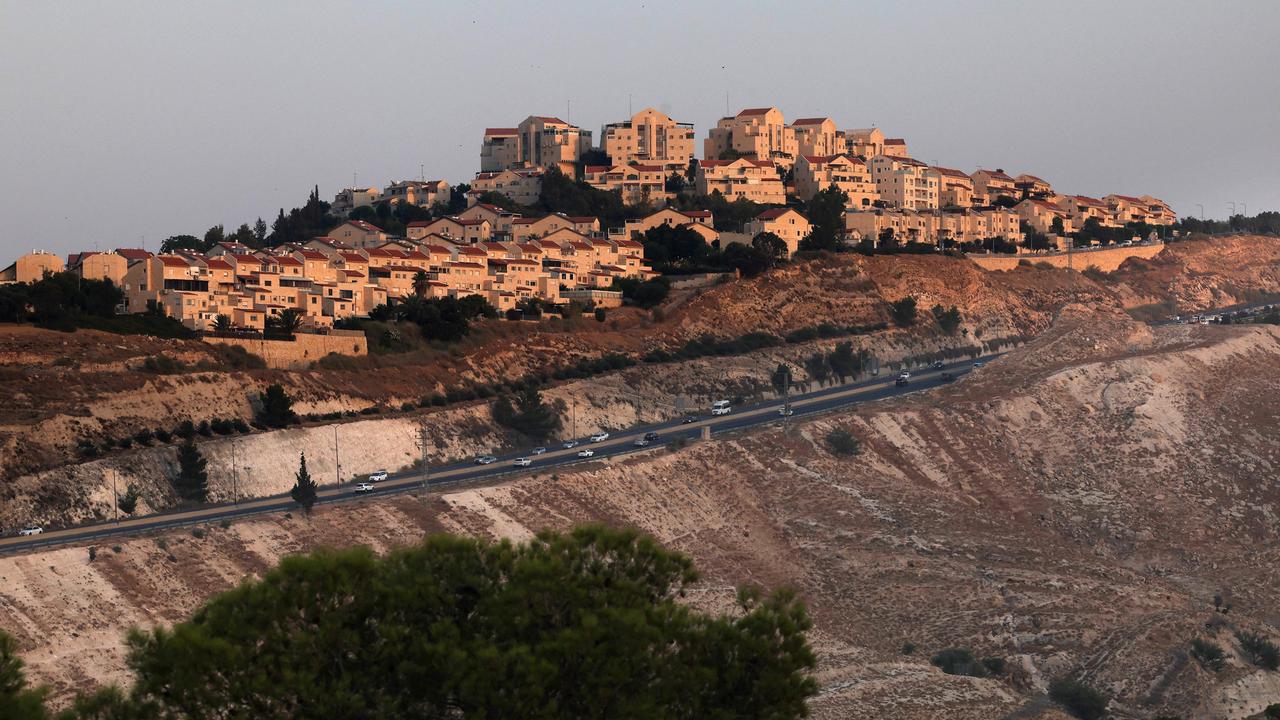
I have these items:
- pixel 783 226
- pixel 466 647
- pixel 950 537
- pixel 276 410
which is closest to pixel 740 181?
pixel 783 226

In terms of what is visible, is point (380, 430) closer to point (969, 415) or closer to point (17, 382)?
point (17, 382)

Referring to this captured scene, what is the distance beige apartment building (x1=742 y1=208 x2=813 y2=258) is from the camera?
114m

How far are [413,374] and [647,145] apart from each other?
168 ft

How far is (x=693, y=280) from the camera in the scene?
4198 inches

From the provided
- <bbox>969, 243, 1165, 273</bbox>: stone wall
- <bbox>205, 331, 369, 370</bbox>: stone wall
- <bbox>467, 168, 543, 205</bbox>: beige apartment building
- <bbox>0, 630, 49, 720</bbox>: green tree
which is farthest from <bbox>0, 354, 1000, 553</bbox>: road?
<bbox>467, 168, 543, 205</bbox>: beige apartment building

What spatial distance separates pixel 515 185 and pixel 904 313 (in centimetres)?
3029

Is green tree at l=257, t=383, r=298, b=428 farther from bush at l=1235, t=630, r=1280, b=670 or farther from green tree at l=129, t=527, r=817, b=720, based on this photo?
green tree at l=129, t=527, r=817, b=720

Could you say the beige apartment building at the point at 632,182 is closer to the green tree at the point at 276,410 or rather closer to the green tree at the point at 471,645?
the green tree at the point at 276,410

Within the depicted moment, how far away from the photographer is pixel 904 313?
4281 inches

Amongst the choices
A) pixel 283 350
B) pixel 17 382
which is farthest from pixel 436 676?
pixel 283 350

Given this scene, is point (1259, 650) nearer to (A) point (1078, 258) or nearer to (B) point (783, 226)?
(B) point (783, 226)

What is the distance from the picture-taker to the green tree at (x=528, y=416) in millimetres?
80375

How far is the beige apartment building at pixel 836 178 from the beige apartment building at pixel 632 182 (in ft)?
31.3

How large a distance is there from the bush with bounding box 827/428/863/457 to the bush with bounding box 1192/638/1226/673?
2298 cm
